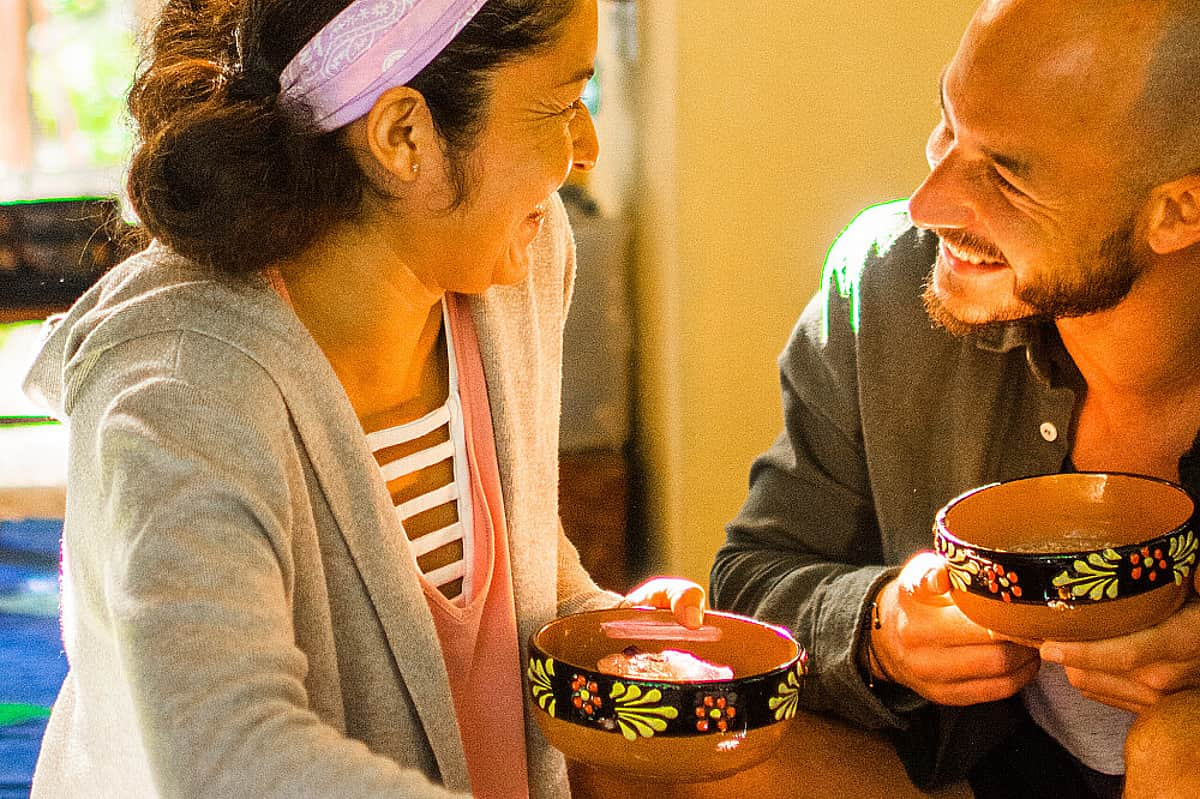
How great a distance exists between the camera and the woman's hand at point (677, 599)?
3.83 ft

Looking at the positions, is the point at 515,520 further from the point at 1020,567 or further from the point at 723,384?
the point at 723,384

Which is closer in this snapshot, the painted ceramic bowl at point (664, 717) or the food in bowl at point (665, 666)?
the painted ceramic bowl at point (664, 717)

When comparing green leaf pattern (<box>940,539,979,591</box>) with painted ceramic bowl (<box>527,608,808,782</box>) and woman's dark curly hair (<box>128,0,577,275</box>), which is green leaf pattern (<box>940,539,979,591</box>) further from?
woman's dark curly hair (<box>128,0,577,275</box>)

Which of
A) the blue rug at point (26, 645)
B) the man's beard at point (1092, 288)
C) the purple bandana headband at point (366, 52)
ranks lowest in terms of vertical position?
the blue rug at point (26, 645)

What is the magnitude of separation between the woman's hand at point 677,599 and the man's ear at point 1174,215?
0.62m

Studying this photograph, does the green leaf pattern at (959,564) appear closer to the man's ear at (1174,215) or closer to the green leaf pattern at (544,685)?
the green leaf pattern at (544,685)

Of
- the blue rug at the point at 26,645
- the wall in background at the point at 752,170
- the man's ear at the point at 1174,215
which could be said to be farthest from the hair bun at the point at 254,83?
the blue rug at the point at 26,645

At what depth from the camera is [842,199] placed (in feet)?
7.96

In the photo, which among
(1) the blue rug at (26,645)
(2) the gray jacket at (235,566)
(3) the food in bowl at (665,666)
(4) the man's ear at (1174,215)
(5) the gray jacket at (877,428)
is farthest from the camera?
(1) the blue rug at (26,645)

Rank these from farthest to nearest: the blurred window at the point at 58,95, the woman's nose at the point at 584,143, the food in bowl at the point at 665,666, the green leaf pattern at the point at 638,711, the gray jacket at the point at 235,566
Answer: the blurred window at the point at 58,95 < the woman's nose at the point at 584,143 < the food in bowl at the point at 665,666 < the green leaf pattern at the point at 638,711 < the gray jacket at the point at 235,566

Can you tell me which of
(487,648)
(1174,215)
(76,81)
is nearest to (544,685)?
(487,648)

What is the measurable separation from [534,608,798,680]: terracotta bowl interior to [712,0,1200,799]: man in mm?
167

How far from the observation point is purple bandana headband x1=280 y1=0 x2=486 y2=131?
1.09 meters

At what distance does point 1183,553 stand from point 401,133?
2.35 ft
